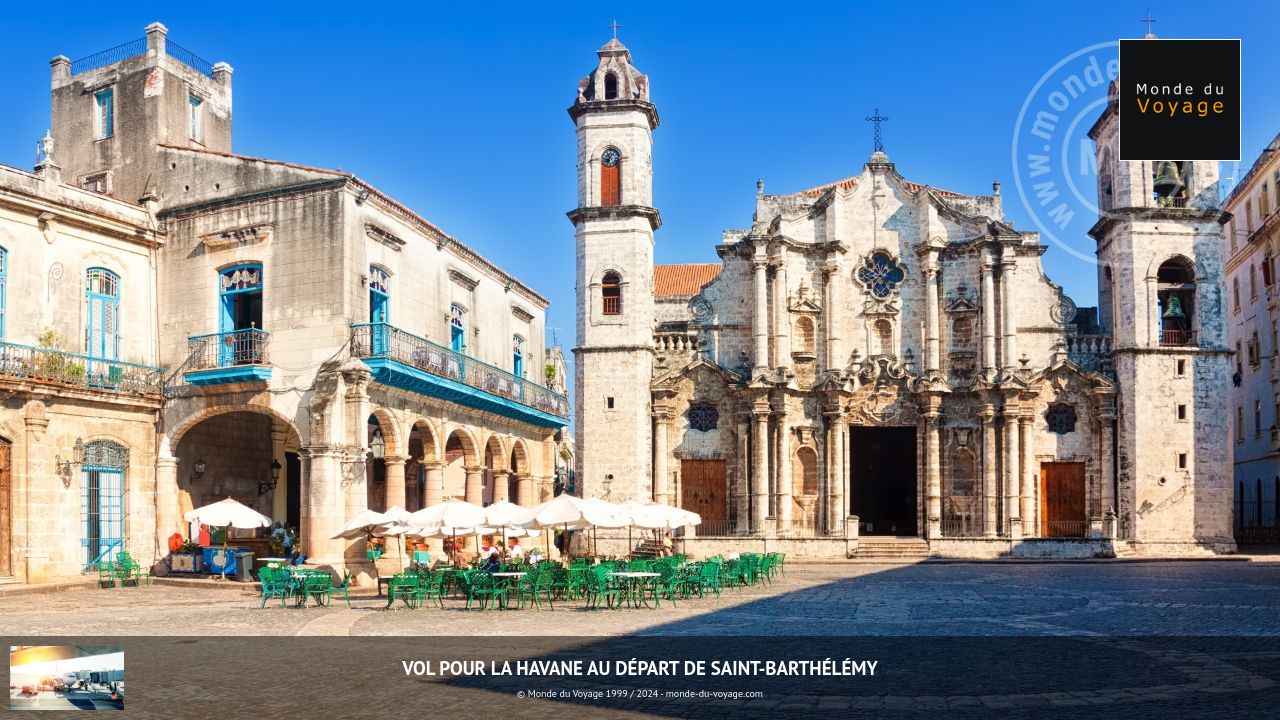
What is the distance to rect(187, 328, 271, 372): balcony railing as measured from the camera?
86.4ft

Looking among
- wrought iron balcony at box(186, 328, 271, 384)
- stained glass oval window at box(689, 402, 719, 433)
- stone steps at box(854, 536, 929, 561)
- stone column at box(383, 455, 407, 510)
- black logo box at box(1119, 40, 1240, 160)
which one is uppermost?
black logo box at box(1119, 40, 1240, 160)

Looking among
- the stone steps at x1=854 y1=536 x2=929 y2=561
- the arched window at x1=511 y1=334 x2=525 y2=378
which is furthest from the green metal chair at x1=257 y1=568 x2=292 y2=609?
the stone steps at x1=854 y1=536 x2=929 y2=561

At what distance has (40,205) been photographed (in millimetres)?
24859

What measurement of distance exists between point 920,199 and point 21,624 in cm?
2980

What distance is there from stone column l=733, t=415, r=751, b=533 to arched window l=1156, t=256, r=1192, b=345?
13.5 m

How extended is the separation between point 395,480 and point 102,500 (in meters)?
6.49

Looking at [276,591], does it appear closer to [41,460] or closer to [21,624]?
[21,624]

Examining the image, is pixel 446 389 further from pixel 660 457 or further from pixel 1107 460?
pixel 1107 460

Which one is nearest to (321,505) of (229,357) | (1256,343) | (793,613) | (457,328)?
(229,357)

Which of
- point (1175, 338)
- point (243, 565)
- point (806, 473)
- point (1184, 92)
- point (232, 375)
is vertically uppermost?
point (1184, 92)

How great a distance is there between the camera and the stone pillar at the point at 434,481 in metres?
29.3

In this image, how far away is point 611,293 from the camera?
123 feet

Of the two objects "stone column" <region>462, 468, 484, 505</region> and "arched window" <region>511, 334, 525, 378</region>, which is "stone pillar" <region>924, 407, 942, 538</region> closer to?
"arched window" <region>511, 334, 525, 378</region>

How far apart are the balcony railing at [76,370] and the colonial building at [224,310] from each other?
0.33ft
